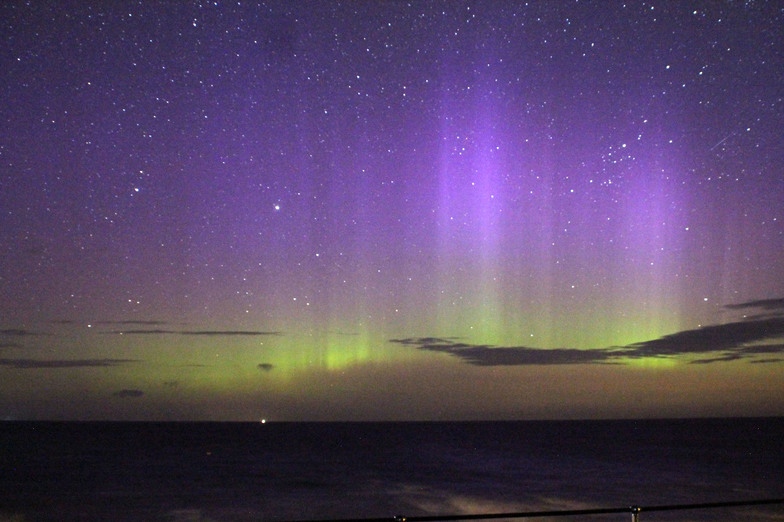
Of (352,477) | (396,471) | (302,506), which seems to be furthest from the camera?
(396,471)

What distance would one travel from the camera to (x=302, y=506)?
90.3 ft

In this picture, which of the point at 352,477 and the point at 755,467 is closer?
the point at 352,477

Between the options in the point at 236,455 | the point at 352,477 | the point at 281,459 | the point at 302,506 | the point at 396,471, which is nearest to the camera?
the point at 302,506

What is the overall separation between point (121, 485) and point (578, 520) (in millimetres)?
25423

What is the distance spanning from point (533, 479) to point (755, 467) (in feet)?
65.7

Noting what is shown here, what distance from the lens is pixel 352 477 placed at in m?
40.1

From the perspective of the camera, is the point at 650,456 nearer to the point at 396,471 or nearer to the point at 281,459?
the point at 396,471

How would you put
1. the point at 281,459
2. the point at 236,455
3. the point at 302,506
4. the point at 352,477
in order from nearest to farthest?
the point at 302,506, the point at 352,477, the point at 281,459, the point at 236,455

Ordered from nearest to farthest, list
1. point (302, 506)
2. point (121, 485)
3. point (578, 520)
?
point (578, 520), point (302, 506), point (121, 485)

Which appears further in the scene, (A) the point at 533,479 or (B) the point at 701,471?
(B) the point at 701,471

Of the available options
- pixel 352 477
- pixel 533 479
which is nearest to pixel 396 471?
pixel 352 477

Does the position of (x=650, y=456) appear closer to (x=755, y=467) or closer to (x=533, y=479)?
(x=755, y=467)

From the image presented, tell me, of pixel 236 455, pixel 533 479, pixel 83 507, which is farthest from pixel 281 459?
pixel 83 507

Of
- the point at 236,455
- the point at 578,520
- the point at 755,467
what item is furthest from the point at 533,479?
the point at 236,455
